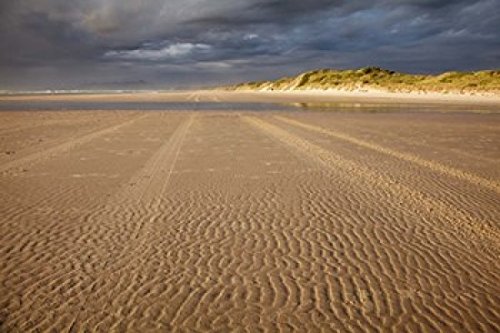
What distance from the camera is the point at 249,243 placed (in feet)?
22.7

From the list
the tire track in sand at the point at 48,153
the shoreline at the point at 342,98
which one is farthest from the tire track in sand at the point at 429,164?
the shoreline at the point at 342,98

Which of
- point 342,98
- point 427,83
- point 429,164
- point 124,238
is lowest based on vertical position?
point 342,98

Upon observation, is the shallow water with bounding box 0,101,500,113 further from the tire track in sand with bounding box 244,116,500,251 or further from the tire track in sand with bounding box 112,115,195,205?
the tire track in sand with bounding box 112,115,195,205

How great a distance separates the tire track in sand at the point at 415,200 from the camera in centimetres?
752

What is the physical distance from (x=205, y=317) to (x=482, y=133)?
68.0 ft

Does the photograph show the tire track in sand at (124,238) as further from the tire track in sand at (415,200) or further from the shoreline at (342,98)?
the shoreline at (342,98)

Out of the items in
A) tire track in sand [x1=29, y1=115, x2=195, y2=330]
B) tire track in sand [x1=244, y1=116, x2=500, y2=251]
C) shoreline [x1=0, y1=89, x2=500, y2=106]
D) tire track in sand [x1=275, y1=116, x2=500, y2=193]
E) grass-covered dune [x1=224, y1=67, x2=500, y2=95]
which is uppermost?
grass-covered dune [x1=224, y1=67, x2=500, y2=95]

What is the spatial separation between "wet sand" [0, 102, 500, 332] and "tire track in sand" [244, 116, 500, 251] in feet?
0.17

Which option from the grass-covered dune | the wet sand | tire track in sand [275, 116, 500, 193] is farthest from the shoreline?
the wet sand

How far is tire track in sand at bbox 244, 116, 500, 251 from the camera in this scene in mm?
7523

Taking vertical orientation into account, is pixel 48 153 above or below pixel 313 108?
above

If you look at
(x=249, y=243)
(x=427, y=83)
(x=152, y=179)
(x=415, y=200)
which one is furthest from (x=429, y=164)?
(x=427, y=83)

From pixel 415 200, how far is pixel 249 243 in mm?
4365

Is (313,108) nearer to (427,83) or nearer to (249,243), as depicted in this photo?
(249,243)
